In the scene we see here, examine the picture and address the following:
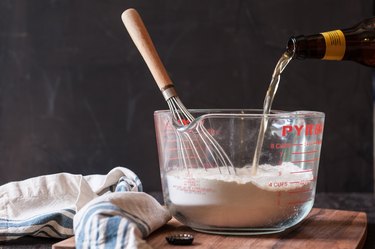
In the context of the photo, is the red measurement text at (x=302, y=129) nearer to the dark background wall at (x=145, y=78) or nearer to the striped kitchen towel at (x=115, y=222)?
the striped kitchen towel at (x=115, y=222)

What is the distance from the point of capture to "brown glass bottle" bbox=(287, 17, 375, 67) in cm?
91

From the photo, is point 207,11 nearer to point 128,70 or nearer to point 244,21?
point 244,21

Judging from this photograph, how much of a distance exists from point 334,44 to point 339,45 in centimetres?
1

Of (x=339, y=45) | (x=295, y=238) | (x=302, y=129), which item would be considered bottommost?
(x=295, y=238)

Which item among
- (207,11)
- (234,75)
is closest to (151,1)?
(207,11)

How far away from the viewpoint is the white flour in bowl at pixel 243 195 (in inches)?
30.6

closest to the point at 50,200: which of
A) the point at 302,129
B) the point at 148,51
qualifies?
the point at 148,51

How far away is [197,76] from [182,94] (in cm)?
5

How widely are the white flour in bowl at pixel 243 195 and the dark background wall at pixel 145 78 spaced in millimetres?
564

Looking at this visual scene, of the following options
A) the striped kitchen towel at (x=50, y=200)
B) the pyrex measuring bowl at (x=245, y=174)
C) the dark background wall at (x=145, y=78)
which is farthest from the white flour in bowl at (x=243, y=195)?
the dark background wall at (x=145, y=78)

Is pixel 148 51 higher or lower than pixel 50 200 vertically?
higher

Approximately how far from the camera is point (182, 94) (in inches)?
53.7

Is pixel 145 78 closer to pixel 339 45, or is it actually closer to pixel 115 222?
pixel 339 45

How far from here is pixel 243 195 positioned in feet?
2.55
